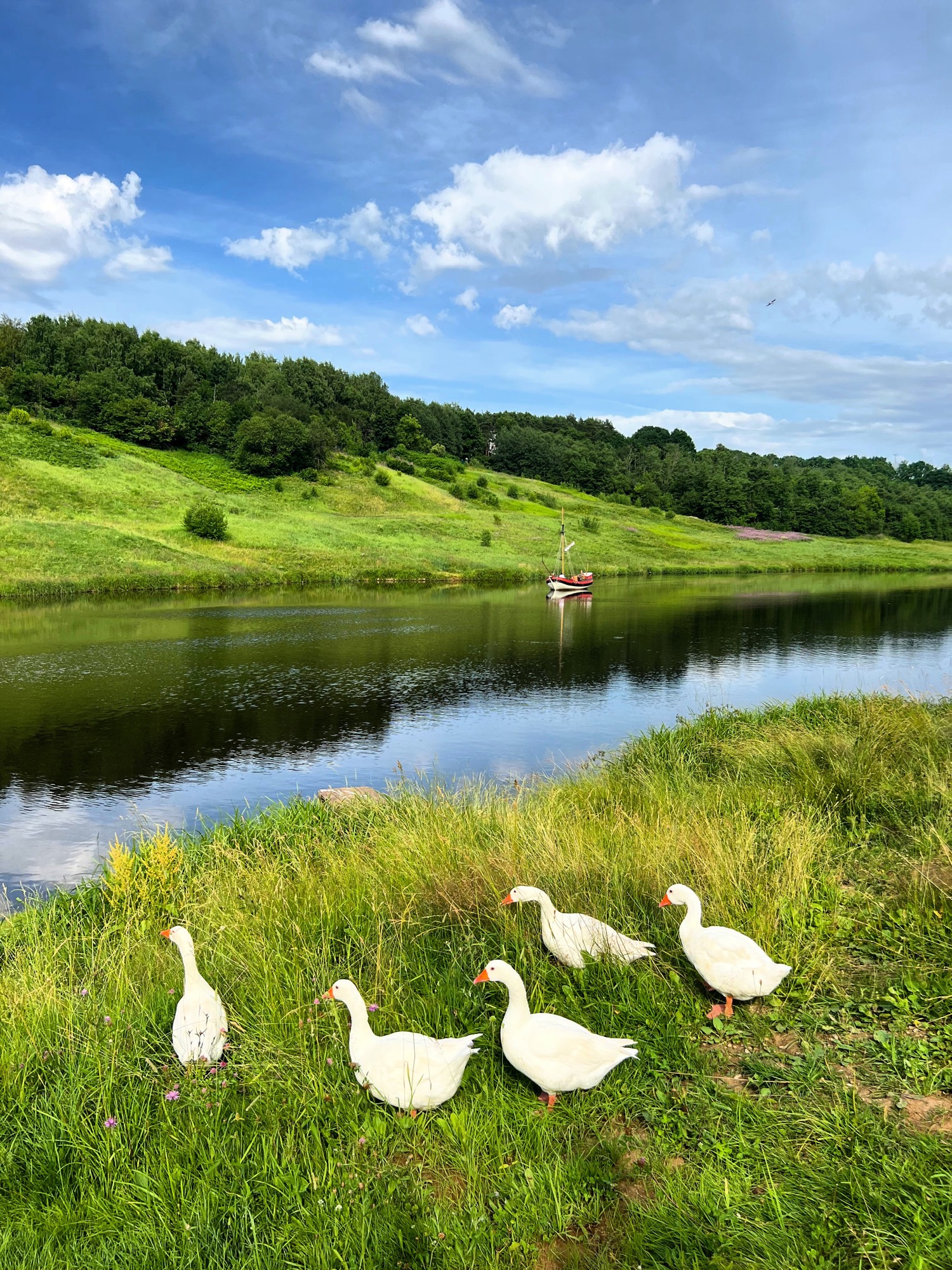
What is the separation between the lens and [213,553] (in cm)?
4906

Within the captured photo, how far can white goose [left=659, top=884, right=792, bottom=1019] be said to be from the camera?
428 cm

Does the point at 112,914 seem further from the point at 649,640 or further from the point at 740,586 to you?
the point at 740,586

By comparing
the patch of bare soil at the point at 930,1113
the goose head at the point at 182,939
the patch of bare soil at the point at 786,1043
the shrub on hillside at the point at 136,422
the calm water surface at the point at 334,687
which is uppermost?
the shrub on hillside at the point at 136,422

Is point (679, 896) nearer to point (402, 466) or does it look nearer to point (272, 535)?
point (272, 535)

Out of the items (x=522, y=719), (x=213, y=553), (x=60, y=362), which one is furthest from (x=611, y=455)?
(x=522, y=719)

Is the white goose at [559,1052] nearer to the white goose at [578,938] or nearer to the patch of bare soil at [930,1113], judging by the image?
the white goose at [578,938]

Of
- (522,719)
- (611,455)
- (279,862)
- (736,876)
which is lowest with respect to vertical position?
(522,719)

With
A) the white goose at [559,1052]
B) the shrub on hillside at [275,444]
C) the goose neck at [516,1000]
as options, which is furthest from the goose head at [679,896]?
the shrub on hillside at [275,444]

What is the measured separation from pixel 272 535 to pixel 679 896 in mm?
54125

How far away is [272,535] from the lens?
182 ft

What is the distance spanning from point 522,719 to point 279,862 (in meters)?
11.3

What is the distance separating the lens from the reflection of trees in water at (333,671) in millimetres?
15359

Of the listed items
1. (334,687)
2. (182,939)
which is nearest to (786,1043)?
(182,939)

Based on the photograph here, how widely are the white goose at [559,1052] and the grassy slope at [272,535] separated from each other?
41360mm
